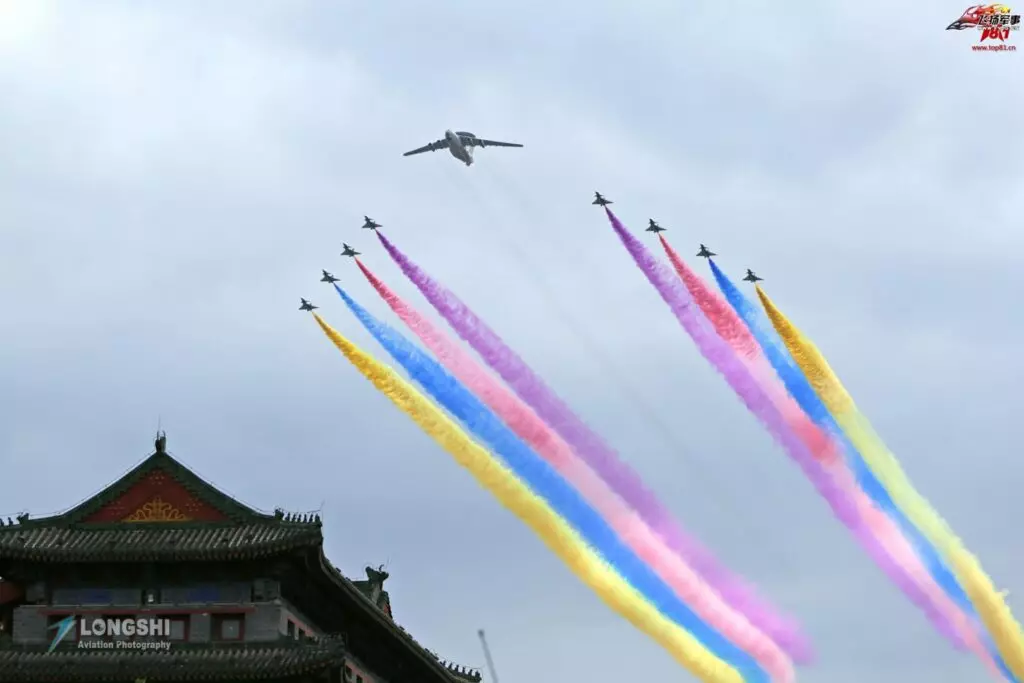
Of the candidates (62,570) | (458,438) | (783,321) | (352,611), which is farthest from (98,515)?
(783,321)

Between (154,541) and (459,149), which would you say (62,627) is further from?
(459,149)

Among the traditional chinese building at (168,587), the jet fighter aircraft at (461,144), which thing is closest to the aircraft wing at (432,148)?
the jet fighter aircraft at (461,144)

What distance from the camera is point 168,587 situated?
81.3 metres

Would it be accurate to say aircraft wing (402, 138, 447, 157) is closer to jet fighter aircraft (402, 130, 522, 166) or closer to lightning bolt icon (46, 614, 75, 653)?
jet fighter aircraft (402, 130, 522, 166)

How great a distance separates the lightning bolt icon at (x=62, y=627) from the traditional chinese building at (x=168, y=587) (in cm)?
10

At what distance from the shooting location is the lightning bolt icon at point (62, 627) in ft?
262

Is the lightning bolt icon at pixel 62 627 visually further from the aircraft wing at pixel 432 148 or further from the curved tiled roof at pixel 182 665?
the aircraft wing at pixel 432 148

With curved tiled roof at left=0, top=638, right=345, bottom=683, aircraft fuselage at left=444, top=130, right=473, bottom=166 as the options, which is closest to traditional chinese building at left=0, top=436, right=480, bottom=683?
curved tiled roof at left=0, top=638, right=345, bottom=683

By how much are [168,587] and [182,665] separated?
14.6 feet

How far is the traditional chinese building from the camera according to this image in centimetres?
7825

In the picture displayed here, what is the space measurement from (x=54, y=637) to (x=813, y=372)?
57340 mm

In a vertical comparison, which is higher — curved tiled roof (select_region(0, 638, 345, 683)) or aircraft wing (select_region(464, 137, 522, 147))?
aircraft wing (select_region(464, 137, 522, 147))

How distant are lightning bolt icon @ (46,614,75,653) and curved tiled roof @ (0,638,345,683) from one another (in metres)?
0.92

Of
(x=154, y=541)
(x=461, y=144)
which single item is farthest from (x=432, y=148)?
(x=154, y=541)
